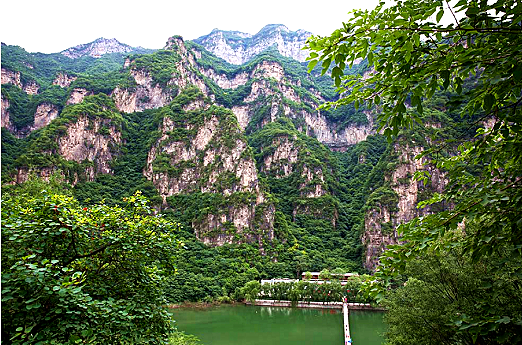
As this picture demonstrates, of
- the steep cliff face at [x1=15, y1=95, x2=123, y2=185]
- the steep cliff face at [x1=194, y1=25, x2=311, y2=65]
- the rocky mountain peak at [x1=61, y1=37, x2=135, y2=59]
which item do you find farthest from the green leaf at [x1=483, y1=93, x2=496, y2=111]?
the steep cliff face at [x1=194, y1=25, x2=311, y2=65]

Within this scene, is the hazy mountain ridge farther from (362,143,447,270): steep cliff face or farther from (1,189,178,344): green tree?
(1,189,178,344): green tree

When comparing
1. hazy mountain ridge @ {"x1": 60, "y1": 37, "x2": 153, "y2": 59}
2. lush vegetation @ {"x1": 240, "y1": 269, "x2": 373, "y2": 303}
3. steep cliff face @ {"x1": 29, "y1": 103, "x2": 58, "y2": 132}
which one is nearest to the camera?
lush vegetation @ {"x1": 240, "y1": 269, "x2": 373, "y2": 303}

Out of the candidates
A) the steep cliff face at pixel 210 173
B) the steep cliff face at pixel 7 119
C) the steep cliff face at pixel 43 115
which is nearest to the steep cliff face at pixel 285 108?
the steep cliff face at pixel 210 173

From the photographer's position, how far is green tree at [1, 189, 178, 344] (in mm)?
2854

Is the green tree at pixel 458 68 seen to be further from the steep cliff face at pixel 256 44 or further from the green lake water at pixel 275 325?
the steep cliff face at pixel 256 44

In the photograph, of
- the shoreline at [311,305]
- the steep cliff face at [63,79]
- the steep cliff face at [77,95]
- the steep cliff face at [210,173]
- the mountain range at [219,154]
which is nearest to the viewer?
the shoreline at [311,305]

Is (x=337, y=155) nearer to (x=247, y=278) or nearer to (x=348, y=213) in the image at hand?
(x=348, y=213)

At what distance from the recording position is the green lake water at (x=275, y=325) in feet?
79.5

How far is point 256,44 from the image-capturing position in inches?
7092

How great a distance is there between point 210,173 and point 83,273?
3231 inches

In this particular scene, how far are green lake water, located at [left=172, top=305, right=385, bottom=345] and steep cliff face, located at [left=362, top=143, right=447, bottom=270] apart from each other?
31.5m

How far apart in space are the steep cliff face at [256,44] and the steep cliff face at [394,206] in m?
118

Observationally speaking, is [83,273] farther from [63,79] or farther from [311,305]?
[63,79]

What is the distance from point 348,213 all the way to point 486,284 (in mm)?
90357
